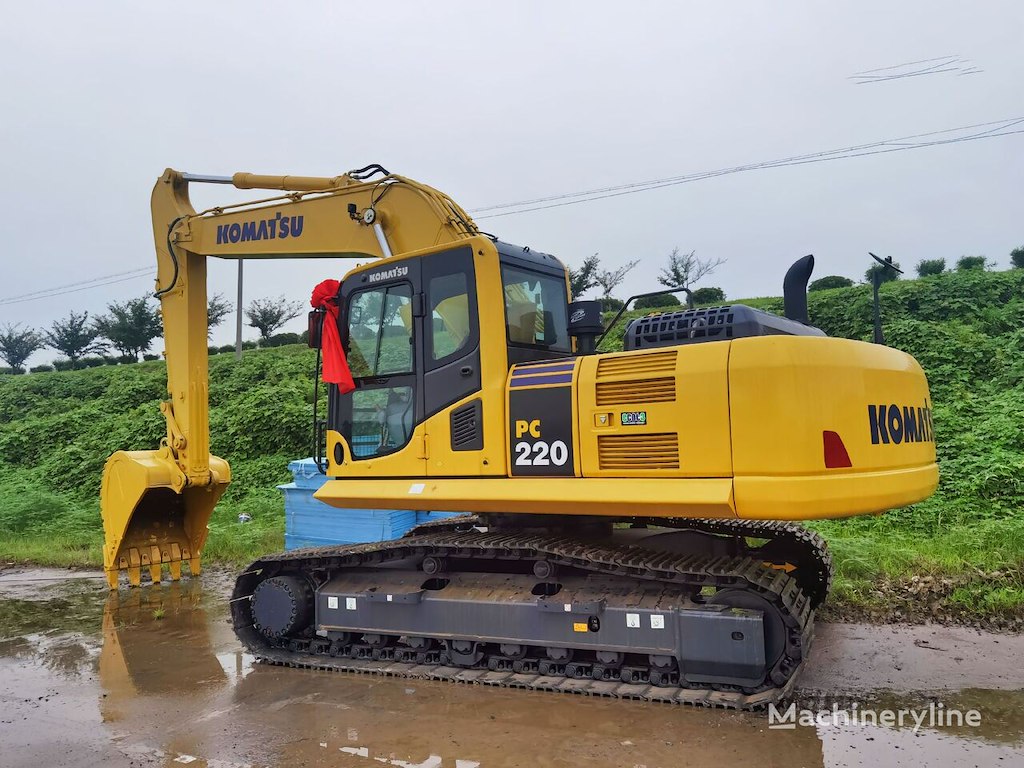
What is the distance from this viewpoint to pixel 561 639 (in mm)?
5312

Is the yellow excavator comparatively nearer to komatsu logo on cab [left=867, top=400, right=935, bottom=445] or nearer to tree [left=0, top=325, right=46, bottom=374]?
komatsu logo on cab [left=867, top=400, right=935, bottom=445]

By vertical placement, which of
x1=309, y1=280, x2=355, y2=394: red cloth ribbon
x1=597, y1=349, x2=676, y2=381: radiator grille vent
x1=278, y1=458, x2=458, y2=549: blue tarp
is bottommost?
x1=278, y1=458, x2=458, y2=549: blue tarp

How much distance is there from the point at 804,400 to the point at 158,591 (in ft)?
24.6

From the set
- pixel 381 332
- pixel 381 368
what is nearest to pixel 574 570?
pixel 381 368

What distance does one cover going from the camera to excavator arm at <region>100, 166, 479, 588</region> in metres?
6.70

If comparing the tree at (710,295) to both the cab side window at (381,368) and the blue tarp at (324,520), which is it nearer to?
the blue tarp at (324,520)

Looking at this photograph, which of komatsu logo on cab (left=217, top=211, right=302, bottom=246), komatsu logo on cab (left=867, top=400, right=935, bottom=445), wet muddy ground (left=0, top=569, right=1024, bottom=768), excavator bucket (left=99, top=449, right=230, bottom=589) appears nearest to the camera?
wet muddy ground (left=0, top=569, right=1024, bottom=768)

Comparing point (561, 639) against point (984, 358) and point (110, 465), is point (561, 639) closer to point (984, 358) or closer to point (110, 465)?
point (110, 465)

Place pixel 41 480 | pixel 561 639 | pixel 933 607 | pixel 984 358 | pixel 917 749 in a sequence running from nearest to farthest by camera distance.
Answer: pixel 917 749 < pixel 561 639 < pixel 933 607 < pixel 984 358 < pixel 41 480

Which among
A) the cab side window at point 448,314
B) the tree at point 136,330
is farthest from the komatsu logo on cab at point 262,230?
the tree at point 136,330

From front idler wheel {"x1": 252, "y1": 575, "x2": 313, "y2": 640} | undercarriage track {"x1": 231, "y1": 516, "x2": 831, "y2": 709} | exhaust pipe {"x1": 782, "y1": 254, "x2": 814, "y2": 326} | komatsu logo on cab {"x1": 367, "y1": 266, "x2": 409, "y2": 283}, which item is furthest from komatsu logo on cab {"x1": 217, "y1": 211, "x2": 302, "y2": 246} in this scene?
exhaust pipe {"x1": 782, "y1": 254, "x2": 814, "y2": 326}

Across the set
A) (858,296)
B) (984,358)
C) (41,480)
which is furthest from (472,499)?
(41,480)

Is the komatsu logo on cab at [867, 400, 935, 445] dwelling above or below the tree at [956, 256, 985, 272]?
below

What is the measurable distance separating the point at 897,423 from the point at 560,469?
2117 millimetres
